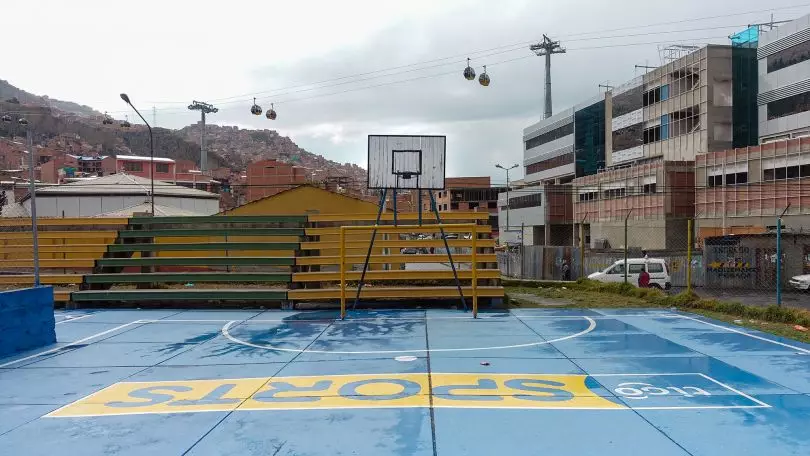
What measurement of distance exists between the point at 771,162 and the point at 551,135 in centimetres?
3470

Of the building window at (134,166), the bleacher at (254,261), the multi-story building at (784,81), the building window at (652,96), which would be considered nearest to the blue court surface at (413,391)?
the bleacher at (254,261)

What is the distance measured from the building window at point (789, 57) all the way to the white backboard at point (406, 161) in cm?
3613

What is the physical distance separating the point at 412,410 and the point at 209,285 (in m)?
15.2

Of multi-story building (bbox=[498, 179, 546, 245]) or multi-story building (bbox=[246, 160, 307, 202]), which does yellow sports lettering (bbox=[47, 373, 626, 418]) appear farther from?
multi-story building (bbox=[246, 160, 307, 202])

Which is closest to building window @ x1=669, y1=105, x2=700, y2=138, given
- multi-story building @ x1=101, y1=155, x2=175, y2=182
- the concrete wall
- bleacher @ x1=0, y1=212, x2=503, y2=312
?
bleacher @ x1=0, y1=212, x2=503, y2=312

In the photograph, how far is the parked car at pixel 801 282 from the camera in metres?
22.5

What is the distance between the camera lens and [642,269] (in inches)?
931

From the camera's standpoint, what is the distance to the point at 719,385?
7.23m

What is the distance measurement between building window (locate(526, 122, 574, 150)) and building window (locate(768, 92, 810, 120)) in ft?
82.2

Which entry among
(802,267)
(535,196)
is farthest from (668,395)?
(535,196)

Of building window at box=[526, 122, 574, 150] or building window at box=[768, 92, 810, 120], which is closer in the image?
building window at box=[768, 92, 810, 120]

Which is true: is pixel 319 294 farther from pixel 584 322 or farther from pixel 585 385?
pixel 585 385

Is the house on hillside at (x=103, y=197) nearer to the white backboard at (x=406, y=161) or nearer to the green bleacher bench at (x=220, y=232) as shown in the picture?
the green bleacher bench at (x=220, y=232)

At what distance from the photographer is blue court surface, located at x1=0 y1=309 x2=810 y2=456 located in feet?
17.9
